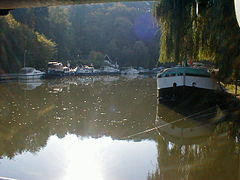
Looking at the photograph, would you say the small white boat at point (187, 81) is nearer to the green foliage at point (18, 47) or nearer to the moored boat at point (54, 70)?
the green foliage at point (18, 47)

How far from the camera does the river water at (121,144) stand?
5188mm

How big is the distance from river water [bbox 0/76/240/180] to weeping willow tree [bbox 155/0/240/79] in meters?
1.90

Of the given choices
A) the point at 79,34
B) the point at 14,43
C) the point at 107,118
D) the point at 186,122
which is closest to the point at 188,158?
the point at 186,122

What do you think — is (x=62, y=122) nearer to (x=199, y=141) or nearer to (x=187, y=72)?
(x=199, y=141)

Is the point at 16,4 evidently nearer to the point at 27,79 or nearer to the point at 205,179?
the point at 205,179

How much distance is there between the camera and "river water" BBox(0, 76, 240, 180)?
519cm

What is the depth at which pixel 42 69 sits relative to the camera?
136 feet

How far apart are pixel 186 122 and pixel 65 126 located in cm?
353

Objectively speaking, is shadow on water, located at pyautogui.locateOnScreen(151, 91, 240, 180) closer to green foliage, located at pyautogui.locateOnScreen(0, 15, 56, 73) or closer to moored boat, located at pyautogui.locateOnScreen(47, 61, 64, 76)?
green foliage, located at pyautogui.locateOnScreen(0, 15, 56, 73)

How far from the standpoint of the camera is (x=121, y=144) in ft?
22.9

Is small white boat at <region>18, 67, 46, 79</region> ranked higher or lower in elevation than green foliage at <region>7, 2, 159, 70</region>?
lower

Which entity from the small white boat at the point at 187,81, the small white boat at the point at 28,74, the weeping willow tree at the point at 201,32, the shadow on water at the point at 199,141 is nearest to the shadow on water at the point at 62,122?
the shadow on water at the point at 199,141

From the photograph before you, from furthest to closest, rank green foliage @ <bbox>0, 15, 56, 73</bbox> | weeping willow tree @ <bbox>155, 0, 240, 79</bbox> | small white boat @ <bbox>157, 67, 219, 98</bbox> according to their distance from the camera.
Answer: green foliage @ <bbox>0, 15, 56, 73</bbox> → small white boat @ <bbox>157, 67, 219, 98</bbox> → weeping willow tree @ <bbox>155, 0, 240, 79</bbox>

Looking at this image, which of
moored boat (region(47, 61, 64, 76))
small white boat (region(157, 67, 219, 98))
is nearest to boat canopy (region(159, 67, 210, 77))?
small white boat (region(157, 67, 219, 98))
